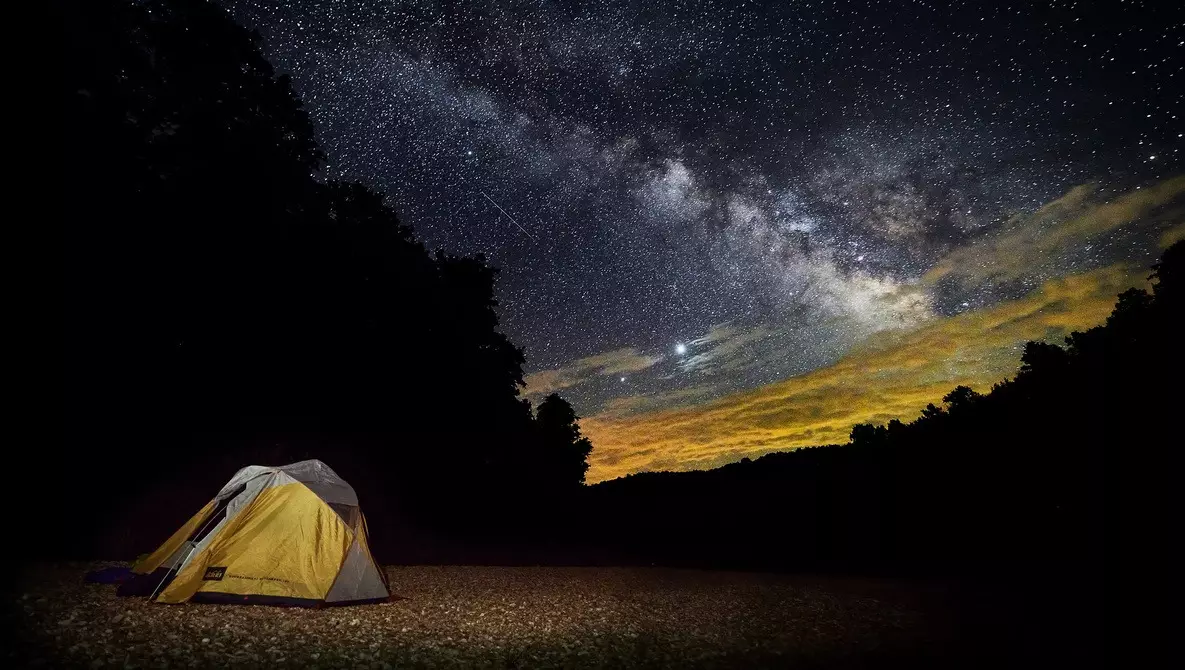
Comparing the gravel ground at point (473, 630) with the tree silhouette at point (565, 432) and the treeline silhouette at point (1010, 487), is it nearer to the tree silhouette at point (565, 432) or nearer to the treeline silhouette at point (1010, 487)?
the treeline silhouette at point (1010, 487)

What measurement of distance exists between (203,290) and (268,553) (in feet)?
36.6

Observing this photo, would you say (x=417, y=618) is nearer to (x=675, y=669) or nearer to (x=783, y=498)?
(x=675, y=669)

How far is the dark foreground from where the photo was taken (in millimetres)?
7051

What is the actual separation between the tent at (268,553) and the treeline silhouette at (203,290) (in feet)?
26.2

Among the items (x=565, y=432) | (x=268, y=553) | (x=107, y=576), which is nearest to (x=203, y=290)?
(x=107, y=576)

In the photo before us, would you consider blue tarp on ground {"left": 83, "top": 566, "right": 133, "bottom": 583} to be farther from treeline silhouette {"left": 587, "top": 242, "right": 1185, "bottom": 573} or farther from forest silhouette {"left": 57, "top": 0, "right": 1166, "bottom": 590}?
treeline silhouette {"left": 587, "top": 242, "right": 1185, "bottom": 573}

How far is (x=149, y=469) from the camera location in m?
17.0

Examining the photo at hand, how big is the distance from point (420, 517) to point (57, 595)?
A: 20.7m

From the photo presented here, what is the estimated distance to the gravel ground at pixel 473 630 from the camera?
7.03 m

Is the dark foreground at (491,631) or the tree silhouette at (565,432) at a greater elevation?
the tree silhouette at (565,432)

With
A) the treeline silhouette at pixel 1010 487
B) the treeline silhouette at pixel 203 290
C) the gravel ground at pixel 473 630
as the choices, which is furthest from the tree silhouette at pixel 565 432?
the gravel ground at pixel 473 630

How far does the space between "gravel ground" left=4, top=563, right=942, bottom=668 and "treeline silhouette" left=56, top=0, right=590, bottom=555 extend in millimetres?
5203

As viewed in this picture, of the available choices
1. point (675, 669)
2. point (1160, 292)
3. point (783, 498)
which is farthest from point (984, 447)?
point (675, 669)

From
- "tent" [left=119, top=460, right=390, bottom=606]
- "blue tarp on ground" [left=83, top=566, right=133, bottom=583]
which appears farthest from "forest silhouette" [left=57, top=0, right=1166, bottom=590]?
"tent" [left=119, top=460, right=390, bottom=606]
